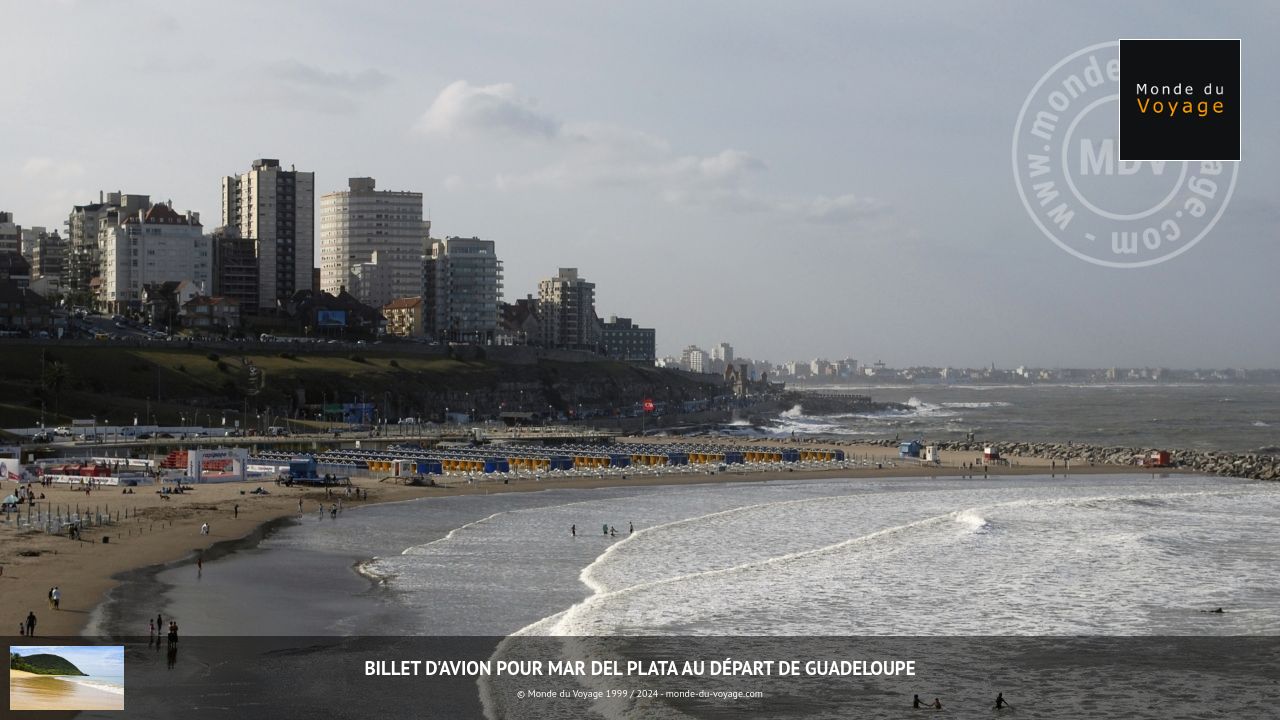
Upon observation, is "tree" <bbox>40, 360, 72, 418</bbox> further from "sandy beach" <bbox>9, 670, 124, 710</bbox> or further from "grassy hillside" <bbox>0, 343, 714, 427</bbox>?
"sandy beach" <bbox>9, 670, 124, 710</bbox>

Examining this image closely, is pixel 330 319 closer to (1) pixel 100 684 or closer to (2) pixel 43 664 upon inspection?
(2) pixel 43 664

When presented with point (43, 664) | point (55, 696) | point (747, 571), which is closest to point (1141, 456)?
point (747, 571)

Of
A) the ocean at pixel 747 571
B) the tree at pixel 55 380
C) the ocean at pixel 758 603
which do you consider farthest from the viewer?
the tree at pixel 55 380

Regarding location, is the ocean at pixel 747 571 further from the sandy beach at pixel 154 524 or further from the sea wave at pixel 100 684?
the sea wave at pixel 100 684

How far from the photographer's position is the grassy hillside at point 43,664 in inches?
1085

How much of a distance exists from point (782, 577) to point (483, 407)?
12127cm

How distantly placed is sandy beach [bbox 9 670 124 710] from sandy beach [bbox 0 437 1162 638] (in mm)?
5505

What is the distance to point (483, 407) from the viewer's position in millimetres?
163750

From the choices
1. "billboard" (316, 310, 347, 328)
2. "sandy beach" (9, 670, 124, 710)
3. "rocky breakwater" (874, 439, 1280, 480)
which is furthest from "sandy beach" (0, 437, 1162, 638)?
"billboard" (316, 310, 347, 328)

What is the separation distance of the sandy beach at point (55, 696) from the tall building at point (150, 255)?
168 m

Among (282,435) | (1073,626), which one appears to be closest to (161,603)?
(1073,626)

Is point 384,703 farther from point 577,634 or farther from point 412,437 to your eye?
point 412,437

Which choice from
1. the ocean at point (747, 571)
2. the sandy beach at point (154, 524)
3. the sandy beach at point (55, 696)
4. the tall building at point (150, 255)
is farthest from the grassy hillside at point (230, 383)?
the sandy beach at point (55, 696)

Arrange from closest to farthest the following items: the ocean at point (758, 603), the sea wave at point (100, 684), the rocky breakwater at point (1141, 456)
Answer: the sea wave at point (100, 684) → the ocean at point (758, 603) → the rocky breakwater at point (1141, 456)
